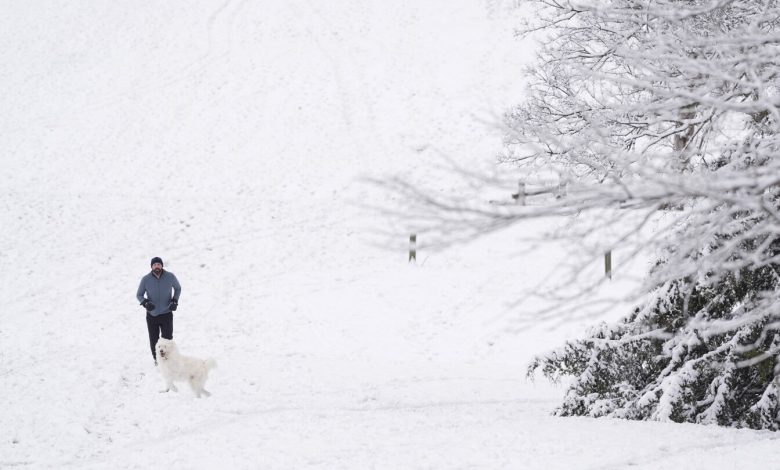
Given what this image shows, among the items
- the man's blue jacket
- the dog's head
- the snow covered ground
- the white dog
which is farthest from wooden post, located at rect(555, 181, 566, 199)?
the man's blue jacket

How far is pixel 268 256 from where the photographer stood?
18.6 m

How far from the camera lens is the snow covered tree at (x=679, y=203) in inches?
129

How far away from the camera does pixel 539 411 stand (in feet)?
29.5

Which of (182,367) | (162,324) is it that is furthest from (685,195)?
(162,324)

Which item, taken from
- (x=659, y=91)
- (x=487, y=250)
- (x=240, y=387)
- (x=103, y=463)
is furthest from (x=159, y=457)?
(x=487, y=250)

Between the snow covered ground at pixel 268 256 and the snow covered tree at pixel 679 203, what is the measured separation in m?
0.46

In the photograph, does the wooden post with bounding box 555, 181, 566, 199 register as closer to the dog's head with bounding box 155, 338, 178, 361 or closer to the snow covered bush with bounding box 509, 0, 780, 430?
the snow covered bush with bounding box 509, 0, 780, 430

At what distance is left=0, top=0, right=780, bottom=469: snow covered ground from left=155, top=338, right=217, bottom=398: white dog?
386mm

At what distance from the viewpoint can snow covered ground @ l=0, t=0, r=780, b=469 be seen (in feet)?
25.1

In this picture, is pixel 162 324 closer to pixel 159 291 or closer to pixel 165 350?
pixel 159 291

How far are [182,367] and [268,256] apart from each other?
9.02 m

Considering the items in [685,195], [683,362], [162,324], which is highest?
[685,195]

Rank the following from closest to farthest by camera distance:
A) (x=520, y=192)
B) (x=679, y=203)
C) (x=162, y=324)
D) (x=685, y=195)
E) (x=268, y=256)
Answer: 1. (x=685, y=195)
2. (x=520, y=192)
3. (x=679, y=203)
4. (x=162, y=324)
5. (x=268, y=256)

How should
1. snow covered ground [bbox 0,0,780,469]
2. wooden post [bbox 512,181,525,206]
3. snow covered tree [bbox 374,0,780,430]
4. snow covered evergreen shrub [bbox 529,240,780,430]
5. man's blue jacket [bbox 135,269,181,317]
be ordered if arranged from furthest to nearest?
man's blue jacket [bbox 135,269,181,317] → snow covered ground [bbox 0,0,780,469] → snow covered evergreen shrub [bbox 529,240,780,430] → wooden post [bbox 512,181,525,206] → snow covered tree [bbox 374,0,780,430]
